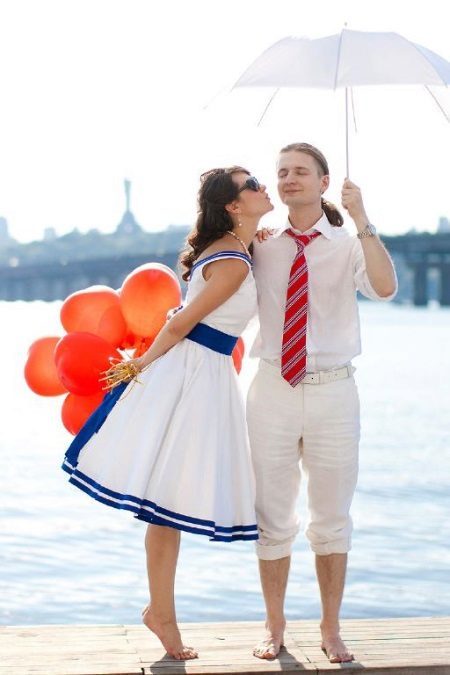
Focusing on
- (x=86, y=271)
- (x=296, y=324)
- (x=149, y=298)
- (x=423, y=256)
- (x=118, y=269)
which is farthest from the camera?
(x=423, y=256)

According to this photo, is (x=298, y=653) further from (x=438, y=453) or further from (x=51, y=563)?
(x=438, y=453)

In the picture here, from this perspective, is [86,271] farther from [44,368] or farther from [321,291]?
[321,291]

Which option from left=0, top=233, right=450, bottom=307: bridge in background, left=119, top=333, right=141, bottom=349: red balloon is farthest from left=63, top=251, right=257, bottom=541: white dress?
left=0, top=233, right=450, bottom=307: bridge in background

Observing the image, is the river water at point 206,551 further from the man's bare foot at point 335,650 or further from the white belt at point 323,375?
the man's bare foot at point 335,650

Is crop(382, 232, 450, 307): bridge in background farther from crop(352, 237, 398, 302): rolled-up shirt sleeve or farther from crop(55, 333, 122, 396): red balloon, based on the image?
crop(352, 237, 398, 302): rolled-up shirt sleeve

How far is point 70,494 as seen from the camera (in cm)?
1177

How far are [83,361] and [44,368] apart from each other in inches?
14.0

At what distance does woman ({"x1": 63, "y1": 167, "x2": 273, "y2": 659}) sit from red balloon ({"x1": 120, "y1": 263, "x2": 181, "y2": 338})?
0.36m

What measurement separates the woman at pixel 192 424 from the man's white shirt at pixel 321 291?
0.28 ft

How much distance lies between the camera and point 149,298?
12.3 ft

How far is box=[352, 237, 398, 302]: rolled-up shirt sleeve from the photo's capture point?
339cm

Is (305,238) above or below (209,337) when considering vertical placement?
above

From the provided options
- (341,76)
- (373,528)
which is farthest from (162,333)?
(373,528)


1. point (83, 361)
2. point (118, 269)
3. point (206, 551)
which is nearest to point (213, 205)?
point (83, 361)
